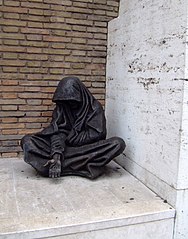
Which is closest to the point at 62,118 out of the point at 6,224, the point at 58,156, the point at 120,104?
the point at 58,156

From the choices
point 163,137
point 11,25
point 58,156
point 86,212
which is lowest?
point 86,212

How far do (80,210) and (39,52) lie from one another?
1.88m

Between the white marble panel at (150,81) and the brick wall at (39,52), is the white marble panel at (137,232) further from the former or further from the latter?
the brick wall at (39,52)

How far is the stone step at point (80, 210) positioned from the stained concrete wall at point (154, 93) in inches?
6.9

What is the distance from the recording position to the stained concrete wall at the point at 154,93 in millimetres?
2061

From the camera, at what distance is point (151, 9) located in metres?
2.42

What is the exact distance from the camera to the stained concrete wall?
206cm

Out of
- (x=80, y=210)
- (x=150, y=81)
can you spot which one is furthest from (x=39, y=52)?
(x=80, y=210)

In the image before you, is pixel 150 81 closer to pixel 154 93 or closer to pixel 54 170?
pixel 154 93

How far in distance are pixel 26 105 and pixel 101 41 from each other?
3.88 feet

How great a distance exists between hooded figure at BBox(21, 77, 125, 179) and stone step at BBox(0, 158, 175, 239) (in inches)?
5.4

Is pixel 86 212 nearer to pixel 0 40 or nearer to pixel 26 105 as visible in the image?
pixel 26 105

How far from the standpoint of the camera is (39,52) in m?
3.13

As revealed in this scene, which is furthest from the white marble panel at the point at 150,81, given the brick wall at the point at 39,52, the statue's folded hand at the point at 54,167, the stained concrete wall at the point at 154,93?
the statue's folded hand at the point at 54,167
